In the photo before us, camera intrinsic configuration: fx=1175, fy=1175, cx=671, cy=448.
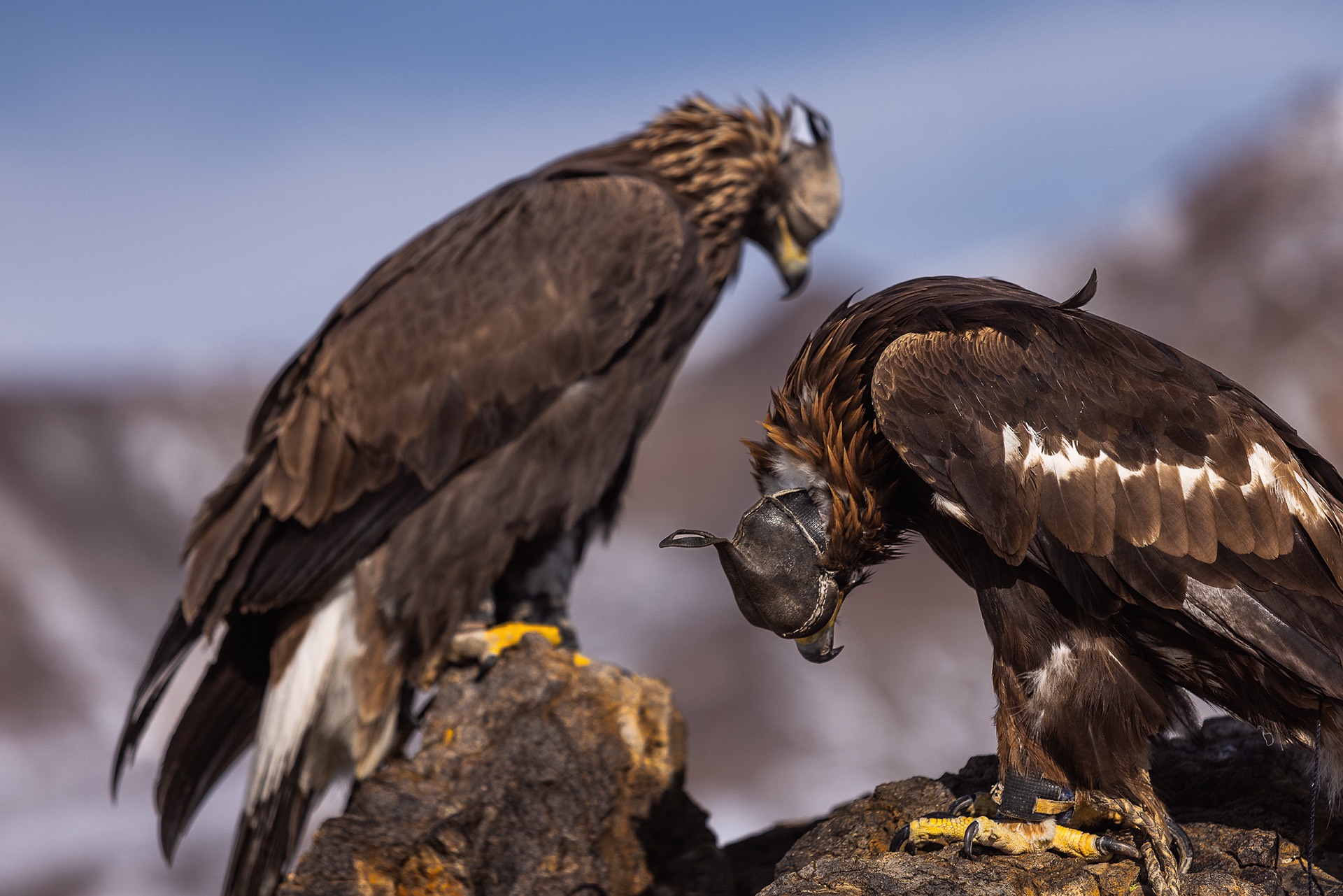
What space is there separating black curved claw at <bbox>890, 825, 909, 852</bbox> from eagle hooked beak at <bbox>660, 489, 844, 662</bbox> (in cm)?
60

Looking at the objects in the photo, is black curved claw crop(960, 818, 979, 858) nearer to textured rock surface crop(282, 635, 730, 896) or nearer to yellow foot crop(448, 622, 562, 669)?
textured rock surface crop(282, 635, 730, 896)

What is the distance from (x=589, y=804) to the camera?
14.2ft

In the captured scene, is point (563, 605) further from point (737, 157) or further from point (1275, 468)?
point (1275, 468)

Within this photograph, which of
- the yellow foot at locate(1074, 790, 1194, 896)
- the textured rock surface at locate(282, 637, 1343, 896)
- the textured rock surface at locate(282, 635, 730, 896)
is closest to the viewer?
the yellow foot at locate(1074, 790, 1194, 896)

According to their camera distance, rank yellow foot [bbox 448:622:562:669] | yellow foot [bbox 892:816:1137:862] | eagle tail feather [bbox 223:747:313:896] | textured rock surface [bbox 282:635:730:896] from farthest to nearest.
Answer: yellow foot [bbox 448:622:562:669]
eagle tail feather [bbox 223:747:313:896]
textured rock surface [bbox 282:635:730:896]
yellow foot [bbox 892:816:1137:862]

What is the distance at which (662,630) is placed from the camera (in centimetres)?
2034

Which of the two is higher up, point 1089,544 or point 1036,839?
point 1089,544

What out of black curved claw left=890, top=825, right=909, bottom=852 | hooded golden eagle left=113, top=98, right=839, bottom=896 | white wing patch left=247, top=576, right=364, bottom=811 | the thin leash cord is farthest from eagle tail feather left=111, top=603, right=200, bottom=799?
the thin leash cord

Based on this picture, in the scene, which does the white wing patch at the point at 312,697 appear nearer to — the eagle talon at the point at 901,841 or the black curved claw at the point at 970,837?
the eagle talon at the point at 901,841

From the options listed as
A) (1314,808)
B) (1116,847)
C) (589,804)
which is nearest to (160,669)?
(589,804)

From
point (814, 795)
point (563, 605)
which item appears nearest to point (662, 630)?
point (814, 795)

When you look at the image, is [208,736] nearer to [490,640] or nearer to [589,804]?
[490,640]

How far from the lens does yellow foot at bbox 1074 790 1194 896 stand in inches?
112

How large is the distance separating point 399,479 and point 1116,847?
11.1ft
